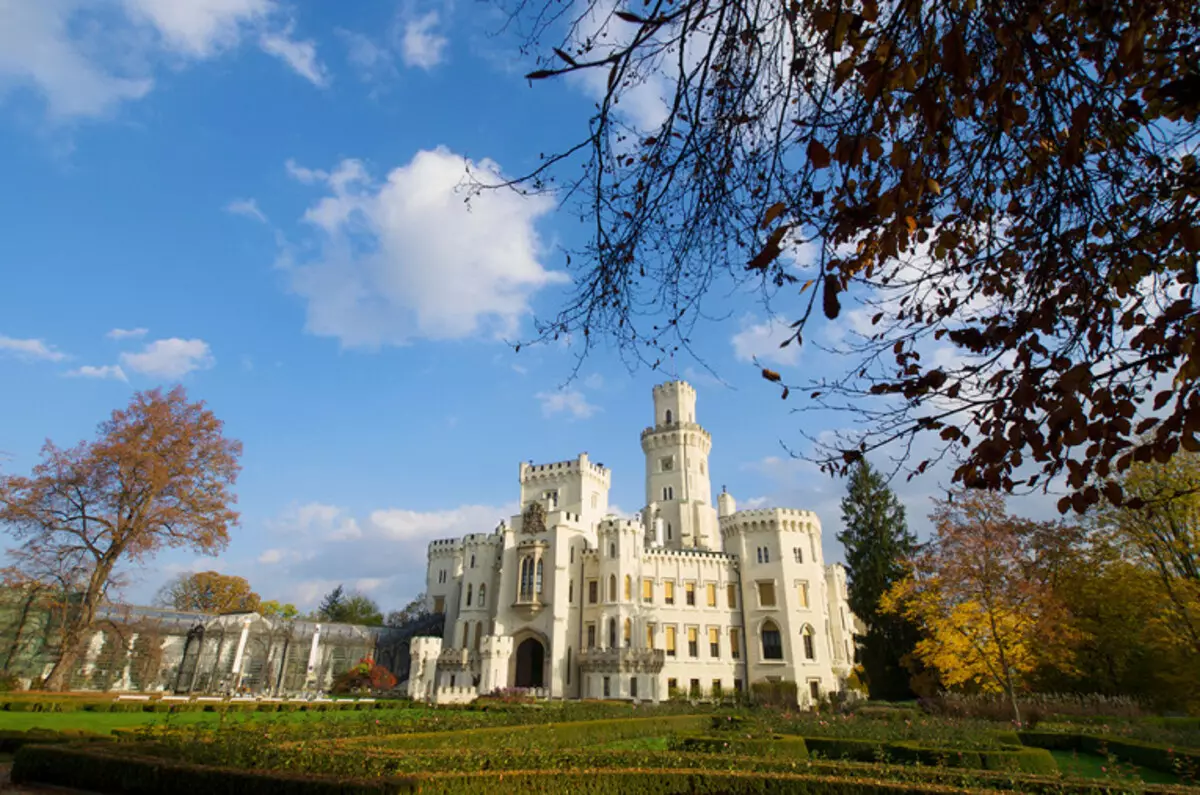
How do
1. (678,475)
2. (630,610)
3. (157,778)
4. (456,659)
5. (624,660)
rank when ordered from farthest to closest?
(678,475), (630,610), (456,659), (624,660), (157,778)

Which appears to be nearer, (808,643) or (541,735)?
(541,735)

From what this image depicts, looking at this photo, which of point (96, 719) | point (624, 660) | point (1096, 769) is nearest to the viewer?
point (1096, 769)

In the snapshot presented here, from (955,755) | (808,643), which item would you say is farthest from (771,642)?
(955,755)

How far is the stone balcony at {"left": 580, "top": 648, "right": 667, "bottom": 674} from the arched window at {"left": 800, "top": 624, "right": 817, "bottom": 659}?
9.19m

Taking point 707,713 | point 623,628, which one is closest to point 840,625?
point 623,628

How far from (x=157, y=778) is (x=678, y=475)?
44245 millimetres

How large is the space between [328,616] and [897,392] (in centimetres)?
7644

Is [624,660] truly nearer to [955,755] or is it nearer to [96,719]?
[96,719]

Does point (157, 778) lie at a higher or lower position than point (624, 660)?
lower

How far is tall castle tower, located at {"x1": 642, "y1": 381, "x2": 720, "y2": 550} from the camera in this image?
49031 mm

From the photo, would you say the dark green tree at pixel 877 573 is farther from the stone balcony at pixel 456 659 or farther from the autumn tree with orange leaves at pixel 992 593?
the stone balcony at pixel 456 659

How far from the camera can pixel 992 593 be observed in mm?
22938

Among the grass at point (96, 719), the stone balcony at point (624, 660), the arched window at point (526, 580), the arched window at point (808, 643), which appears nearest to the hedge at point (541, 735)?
the grass at point (96, 719)

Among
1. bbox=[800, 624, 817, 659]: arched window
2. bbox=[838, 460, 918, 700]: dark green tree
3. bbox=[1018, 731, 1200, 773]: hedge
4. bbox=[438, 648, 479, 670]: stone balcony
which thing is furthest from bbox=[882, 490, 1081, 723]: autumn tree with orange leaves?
bbox=[438, 648, 479, 670]: stone balcony
